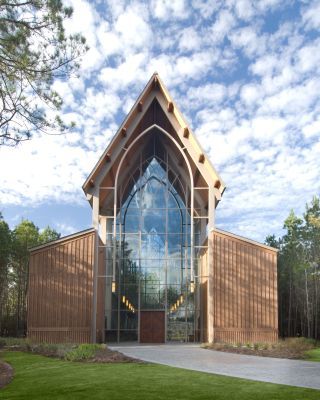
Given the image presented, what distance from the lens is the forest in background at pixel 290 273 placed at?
34125mm

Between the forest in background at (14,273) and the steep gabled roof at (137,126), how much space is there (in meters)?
12.2

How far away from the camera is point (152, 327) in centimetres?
2458

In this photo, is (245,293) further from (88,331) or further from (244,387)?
(244,387)

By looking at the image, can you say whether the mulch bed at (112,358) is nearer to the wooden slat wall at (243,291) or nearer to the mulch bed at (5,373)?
the mulch bed at (5,373)

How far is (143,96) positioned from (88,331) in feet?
38.6

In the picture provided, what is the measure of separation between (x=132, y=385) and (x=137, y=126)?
16614 millimetres

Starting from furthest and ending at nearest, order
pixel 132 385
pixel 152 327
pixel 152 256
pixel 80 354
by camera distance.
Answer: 1. pixel 152 256
2. pixel 152 327
3. pixel 80 354
4. pixel 132 385

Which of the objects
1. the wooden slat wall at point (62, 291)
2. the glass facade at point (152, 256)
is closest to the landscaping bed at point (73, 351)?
the wooden slat wall at point (62, 291)

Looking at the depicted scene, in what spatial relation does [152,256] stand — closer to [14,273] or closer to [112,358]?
[112,358]

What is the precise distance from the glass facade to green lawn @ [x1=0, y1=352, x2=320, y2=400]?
1082cm

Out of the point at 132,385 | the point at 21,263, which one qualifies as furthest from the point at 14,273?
the point at 132,385

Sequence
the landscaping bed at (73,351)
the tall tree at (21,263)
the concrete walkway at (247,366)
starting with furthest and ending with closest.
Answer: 1. the tall tree at (21,263)
2. the landscaping bed at (73,351)
3. the concrete walkway at (247,366)

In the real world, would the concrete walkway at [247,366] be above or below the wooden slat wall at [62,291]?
below

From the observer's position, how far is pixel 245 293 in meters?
23.3
